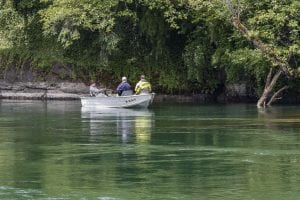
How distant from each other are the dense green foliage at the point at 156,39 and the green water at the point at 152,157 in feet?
19.4

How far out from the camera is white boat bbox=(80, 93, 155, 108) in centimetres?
3694

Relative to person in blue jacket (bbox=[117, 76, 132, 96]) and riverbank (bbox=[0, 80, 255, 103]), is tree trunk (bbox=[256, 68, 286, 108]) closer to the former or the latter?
riverbank (bbox=[0, 80, 255, 103])

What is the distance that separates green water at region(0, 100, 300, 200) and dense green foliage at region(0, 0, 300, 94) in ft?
19.4

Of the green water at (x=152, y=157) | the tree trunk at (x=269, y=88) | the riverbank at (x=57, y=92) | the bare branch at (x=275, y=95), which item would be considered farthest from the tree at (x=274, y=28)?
the riverbank at (x=57, y=92)

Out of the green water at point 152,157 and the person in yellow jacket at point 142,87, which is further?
the person in yellow jacket at point 142,87

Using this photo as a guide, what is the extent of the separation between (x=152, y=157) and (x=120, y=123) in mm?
10156

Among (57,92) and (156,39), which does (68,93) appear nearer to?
(57,92)

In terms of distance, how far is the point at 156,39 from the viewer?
42812 mm

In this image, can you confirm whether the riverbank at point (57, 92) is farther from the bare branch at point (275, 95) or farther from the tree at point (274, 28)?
the tree at point (274, 28)

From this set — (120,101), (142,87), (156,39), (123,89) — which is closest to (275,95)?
(142,87)

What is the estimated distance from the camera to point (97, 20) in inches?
1582

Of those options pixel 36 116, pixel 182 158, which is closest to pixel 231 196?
pixel 182 158

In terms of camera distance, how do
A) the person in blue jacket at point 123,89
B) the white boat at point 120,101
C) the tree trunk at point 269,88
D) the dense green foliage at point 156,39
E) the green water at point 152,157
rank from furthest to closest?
the person in blue jacket at point 123,89 → the white boat at point 120,101 → the tree trunk at point 269,88 → the dense green foliage at point 156,39 → the green water at point 152,157

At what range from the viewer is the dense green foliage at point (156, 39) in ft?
116
